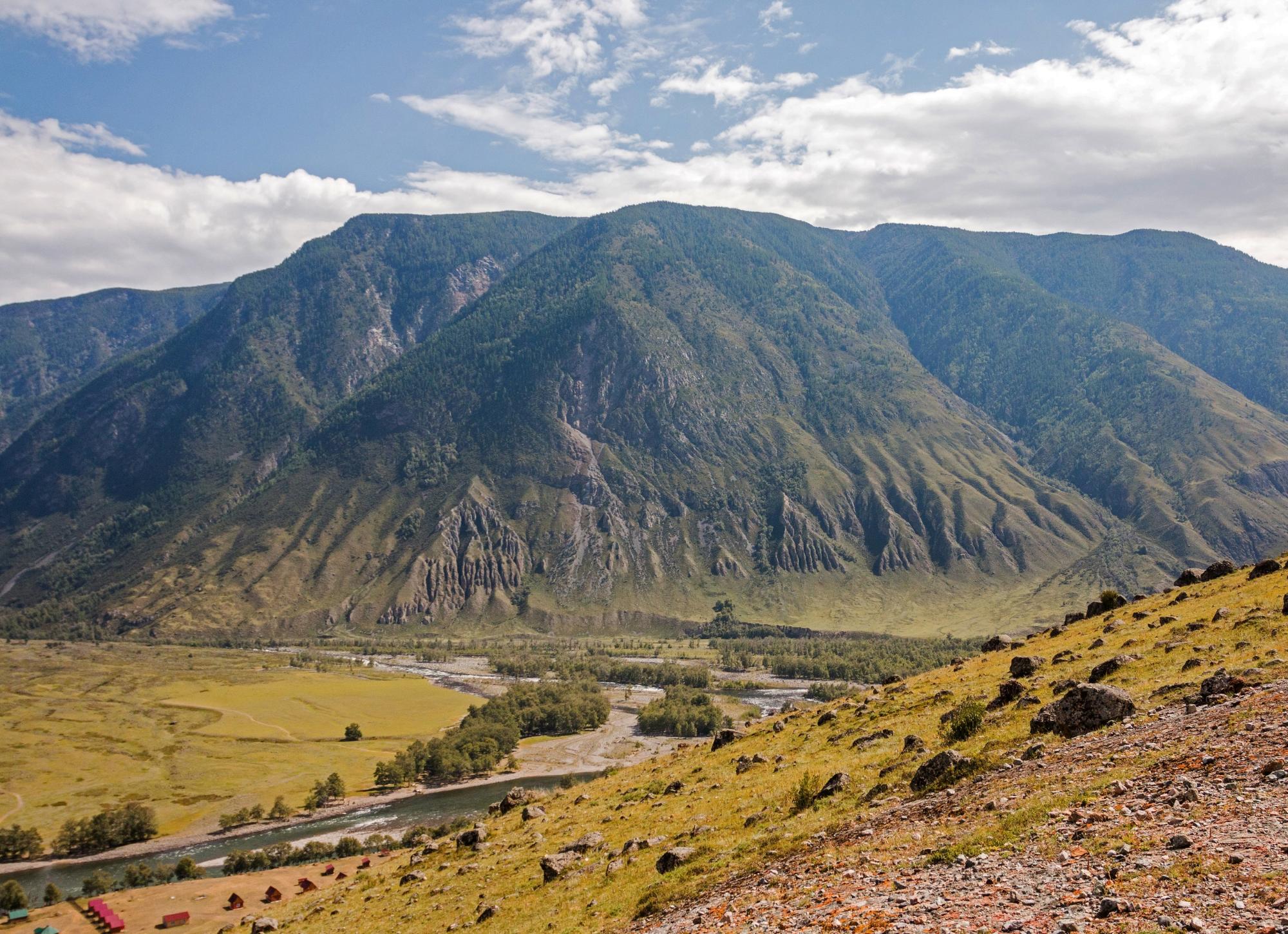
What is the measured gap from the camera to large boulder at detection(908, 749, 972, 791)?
25.4 metres

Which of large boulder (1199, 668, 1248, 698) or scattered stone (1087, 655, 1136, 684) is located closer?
large boulder (1199, 668, 1248, 698)

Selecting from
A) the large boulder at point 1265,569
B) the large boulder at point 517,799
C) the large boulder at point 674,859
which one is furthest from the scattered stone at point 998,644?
the large boulder at point 674,859

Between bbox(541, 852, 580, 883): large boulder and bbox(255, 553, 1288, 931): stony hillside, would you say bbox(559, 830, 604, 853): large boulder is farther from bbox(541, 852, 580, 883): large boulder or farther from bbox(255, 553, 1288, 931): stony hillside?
bbox(541, 852, 580, 883): large boulder

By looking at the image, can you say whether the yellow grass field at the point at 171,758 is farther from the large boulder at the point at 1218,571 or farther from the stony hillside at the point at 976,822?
the large boulder at the point at 1218,571

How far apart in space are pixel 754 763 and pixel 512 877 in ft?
48.1

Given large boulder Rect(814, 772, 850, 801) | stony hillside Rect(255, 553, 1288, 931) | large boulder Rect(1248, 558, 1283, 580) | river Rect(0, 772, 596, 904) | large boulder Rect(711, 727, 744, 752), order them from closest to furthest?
stony hillside Rect(255, 553, 1288, 931)
large boulder Rect(814, 772, 850, 801)
large boulder Rect(1248, 558, 1283, 580)
large boulder Rect(711, 727, 744, 752)
river Rect(0, 772, 596, 904)

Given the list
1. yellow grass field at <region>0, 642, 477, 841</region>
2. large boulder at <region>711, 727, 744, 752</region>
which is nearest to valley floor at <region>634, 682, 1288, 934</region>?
large boulder at <region>711, 727, 744, 752</region>

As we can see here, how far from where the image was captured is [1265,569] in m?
49.6

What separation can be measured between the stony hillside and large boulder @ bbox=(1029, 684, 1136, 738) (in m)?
0.08

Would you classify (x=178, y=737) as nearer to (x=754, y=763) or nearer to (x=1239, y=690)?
(x=754, y=763)

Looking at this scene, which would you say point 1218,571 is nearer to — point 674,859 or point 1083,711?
point 1083,711

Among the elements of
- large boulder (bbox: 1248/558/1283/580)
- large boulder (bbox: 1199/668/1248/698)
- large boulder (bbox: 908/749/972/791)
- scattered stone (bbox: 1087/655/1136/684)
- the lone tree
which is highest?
large boulder (bbox: 1248/558/1283/580)

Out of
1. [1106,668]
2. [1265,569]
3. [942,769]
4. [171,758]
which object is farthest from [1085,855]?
[171,758]

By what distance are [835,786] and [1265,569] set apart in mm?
37926
